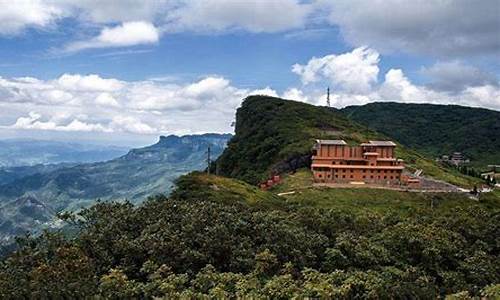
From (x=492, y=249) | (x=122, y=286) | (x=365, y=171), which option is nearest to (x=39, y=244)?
(x=122, y=286)

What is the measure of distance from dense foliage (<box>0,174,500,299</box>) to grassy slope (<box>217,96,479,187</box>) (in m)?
70.0

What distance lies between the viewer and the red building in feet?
395

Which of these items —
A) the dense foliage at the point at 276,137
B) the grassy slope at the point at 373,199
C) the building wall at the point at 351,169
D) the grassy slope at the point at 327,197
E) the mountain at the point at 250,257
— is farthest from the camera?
the dense foliage at the point at 276,137

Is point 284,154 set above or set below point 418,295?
above

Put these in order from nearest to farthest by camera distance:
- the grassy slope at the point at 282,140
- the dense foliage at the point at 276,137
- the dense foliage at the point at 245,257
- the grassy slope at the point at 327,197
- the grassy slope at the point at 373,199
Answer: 1. the dense foliage at the point at 245,257
2. the grassy slope at the point at 327,197
3. the grassy slope at the point at 373,199
4. the dense foliage at the point at 276,137
5. the grassy slope at the point at 282,140

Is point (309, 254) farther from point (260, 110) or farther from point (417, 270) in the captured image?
point (260, 110)

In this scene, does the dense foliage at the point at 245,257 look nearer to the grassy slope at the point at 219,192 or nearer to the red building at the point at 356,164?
the grassy slope at the point at 219,192

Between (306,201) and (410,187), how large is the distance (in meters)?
31.0

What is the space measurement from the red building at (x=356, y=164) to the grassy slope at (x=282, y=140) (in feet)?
28.7

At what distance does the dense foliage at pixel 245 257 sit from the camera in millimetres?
41469

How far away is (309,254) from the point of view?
52.8 meters

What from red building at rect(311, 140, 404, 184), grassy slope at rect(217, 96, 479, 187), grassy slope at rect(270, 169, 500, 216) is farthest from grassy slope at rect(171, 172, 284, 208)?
grassy slope at rect(217, 96, 479, 187)

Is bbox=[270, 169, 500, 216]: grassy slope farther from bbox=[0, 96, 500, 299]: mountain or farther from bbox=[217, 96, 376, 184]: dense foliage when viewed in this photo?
bbox=[217, 96, 376, 184]: dense foliage

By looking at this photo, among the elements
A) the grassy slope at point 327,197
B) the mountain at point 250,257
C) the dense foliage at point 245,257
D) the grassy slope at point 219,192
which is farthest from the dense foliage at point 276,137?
the dense foliage at point 245,257
